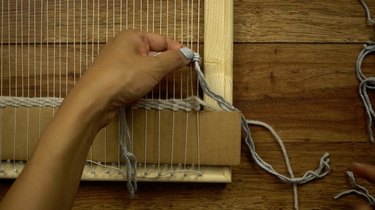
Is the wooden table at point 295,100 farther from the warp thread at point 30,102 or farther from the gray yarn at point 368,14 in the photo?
the warp thread at point 30,102

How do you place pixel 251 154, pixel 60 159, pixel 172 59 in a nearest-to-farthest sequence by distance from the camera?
A: pixel 60 159 < pixel 172 59 < pixel 251 154

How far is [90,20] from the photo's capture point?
73cm

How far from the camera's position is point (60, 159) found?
51 cm

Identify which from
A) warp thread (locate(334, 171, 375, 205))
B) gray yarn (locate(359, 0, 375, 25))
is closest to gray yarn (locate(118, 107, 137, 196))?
warp thread (locate(334, 171, 375, 205))

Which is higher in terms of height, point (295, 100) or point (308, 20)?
point (308, 20)

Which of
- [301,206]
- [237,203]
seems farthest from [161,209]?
[301,206]

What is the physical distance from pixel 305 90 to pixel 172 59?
0.27 meters

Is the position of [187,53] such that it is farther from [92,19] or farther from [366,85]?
[366,85]

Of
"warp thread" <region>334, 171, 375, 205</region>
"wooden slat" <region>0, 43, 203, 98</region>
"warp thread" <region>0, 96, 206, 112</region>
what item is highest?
"wooden slat" <region>0, 43, 203, 98</region>

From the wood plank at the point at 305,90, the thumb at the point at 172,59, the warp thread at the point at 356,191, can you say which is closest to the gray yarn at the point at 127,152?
the thumb at the point at 172,59

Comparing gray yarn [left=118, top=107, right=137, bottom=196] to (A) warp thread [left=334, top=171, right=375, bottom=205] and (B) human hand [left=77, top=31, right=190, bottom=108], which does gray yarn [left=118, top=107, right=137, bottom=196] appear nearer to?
(B) human hand [left=77, top=31, right=190, bottom=108]

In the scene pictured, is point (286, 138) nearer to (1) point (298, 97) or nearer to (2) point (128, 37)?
(1) point (298, 97)

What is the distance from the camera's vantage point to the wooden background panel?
0.72 metres

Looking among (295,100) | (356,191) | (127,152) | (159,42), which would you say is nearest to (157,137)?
(127,152)
